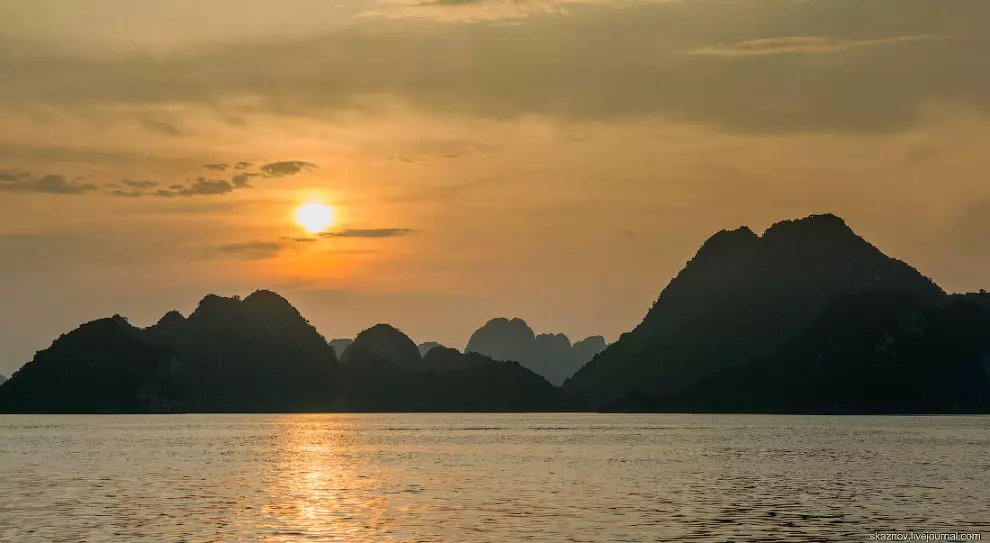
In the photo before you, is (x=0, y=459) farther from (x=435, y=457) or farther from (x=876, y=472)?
(x=876, y=472)

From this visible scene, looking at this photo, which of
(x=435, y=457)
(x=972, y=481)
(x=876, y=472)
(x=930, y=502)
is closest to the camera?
(x=930, y=502)

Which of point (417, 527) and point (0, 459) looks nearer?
point (417, 527)

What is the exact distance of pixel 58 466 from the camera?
147 m

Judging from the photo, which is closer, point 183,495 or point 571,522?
point 571,522

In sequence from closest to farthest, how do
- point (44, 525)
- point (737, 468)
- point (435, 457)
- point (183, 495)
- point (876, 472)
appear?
point (44, 525) < point (183, 495) < point (876, 472) < point (737, 468) < point (435, 457)

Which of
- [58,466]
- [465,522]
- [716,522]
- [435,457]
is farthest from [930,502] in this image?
[58,466]

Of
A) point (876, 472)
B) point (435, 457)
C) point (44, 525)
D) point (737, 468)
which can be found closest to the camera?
point (44, 525)

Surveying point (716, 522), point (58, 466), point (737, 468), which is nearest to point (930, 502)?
point (716, 522)

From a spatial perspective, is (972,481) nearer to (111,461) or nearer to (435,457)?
(435,457)

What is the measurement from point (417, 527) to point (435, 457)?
95.9 meters

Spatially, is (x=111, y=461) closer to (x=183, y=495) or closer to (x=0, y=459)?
(x=0, y=459)

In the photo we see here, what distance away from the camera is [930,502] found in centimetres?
9425

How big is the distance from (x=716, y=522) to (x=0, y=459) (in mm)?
118842

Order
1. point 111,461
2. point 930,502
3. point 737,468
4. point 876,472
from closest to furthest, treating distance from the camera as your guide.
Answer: point 930,502, point 876,472, point 737,468, point 111,461
